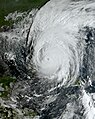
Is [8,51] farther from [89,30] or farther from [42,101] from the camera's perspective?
[89,30]

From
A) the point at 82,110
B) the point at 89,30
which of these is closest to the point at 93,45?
the point at 89,30

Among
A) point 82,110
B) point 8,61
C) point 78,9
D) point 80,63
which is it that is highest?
point 78,9

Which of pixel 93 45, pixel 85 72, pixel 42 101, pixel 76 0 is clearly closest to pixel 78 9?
pixel 76 0

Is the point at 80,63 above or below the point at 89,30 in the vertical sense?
below

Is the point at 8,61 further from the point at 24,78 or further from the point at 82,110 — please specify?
the point at 82,110

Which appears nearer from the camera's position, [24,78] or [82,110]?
[82,110]

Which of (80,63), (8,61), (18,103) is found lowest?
(18,103)

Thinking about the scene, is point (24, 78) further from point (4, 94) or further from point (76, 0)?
point (76, 0)

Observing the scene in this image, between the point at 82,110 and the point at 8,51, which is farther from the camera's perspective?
the point at 8,51

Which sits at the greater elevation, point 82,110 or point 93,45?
point 93,45
